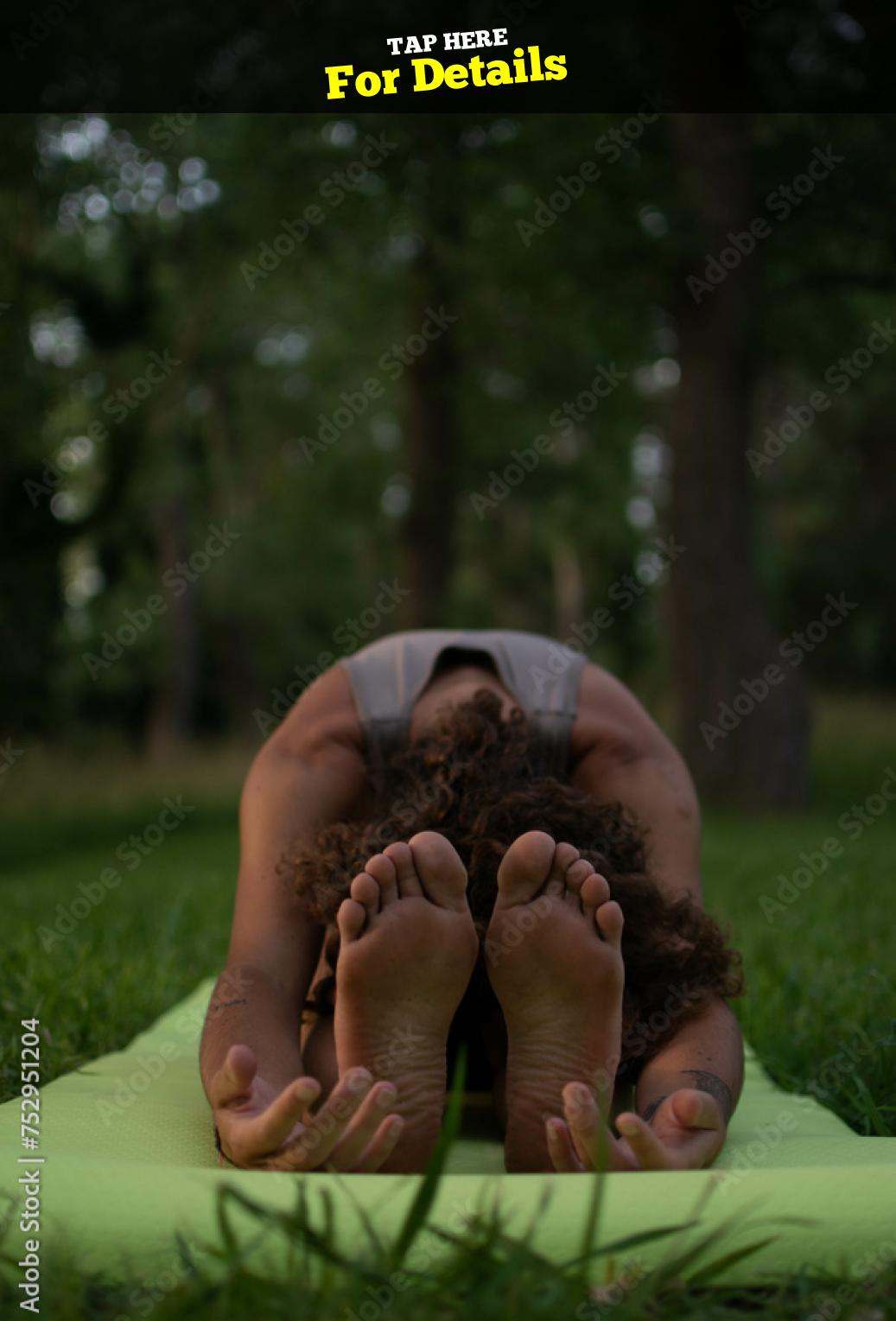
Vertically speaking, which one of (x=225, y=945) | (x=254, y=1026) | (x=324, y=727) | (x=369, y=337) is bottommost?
(x=225, y=945)

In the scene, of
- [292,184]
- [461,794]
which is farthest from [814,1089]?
[292,184]

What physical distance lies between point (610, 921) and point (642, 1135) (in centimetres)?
25

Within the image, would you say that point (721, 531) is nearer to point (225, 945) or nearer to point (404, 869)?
point (225, 945)

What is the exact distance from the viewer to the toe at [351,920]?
5.18 feet

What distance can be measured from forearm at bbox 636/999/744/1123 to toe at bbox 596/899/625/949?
0.86 ft

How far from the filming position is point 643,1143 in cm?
149

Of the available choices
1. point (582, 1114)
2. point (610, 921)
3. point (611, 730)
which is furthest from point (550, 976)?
point (611, 730)

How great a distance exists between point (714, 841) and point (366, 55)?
198 inches

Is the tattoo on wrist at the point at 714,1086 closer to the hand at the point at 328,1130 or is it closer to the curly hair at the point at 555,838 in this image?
the curly hair at the point at 555,838

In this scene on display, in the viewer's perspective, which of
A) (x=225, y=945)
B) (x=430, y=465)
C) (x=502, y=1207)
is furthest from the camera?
(x=430, y=465)

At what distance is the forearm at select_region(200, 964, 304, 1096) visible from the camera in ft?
5.96

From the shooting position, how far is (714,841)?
6.30 meters

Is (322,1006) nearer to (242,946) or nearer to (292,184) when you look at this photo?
(242,946)

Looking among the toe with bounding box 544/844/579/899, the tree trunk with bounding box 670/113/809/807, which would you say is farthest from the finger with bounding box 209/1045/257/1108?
the tree trunk with bounding box 670/113/809/807
